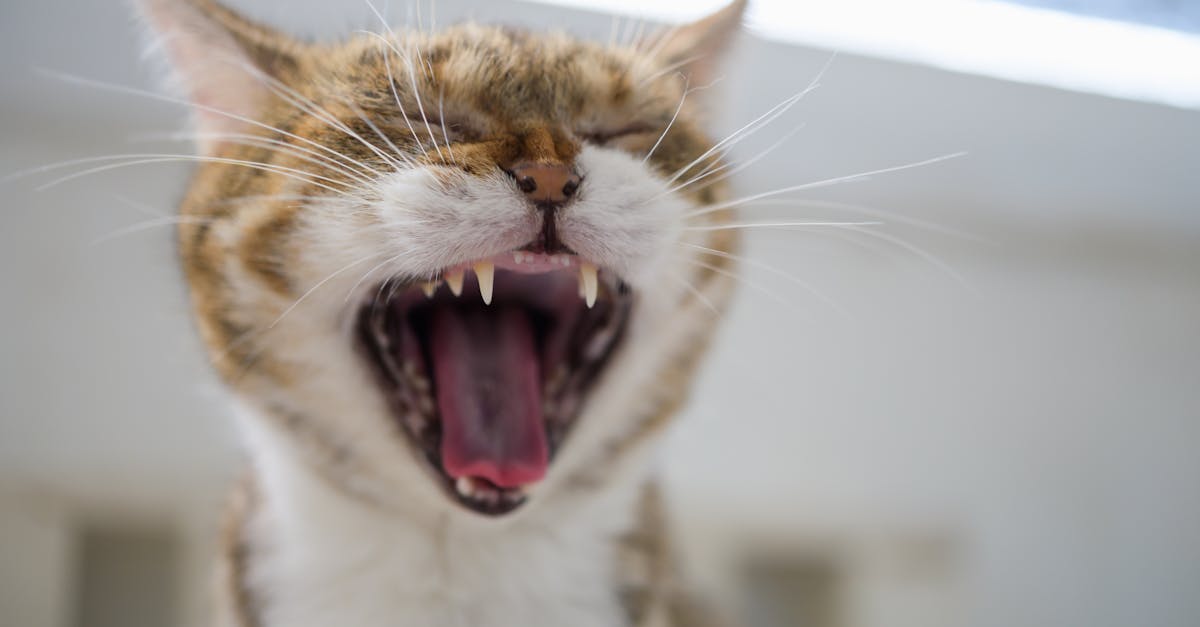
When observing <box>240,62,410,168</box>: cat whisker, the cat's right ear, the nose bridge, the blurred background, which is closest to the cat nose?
the nose bridge

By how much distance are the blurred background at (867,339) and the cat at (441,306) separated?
0.23 m

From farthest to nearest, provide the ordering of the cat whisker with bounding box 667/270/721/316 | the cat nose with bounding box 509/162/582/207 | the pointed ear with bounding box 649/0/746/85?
the pointed ear with bounding box 649/0/746/85 < the cat whisker with bounding box 667/270/721/316 < the cat nose with bounding box 509/162/582/207

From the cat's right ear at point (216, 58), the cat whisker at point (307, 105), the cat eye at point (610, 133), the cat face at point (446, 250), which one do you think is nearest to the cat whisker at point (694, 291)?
the cat face at point (446, 250)

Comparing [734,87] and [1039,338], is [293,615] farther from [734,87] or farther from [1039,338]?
[1039,338]

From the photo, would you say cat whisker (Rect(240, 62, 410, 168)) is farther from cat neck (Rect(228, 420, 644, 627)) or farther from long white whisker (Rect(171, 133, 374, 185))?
cat neck (Rect(228, 420, 644, 627))

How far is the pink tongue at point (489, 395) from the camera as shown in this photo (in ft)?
2.30

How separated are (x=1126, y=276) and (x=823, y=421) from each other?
0.54 m

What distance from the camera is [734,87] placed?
96 centimetres

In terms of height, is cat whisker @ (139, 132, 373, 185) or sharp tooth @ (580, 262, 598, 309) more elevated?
cat whisker @ (139, 132, 373, 185)

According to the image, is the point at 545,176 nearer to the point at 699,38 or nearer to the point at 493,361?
the point at 493,361

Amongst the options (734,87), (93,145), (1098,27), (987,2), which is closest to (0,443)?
(93,145)

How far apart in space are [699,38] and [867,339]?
0.77 meters

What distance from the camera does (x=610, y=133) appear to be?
2.50 feet

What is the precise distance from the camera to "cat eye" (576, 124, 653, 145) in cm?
75
